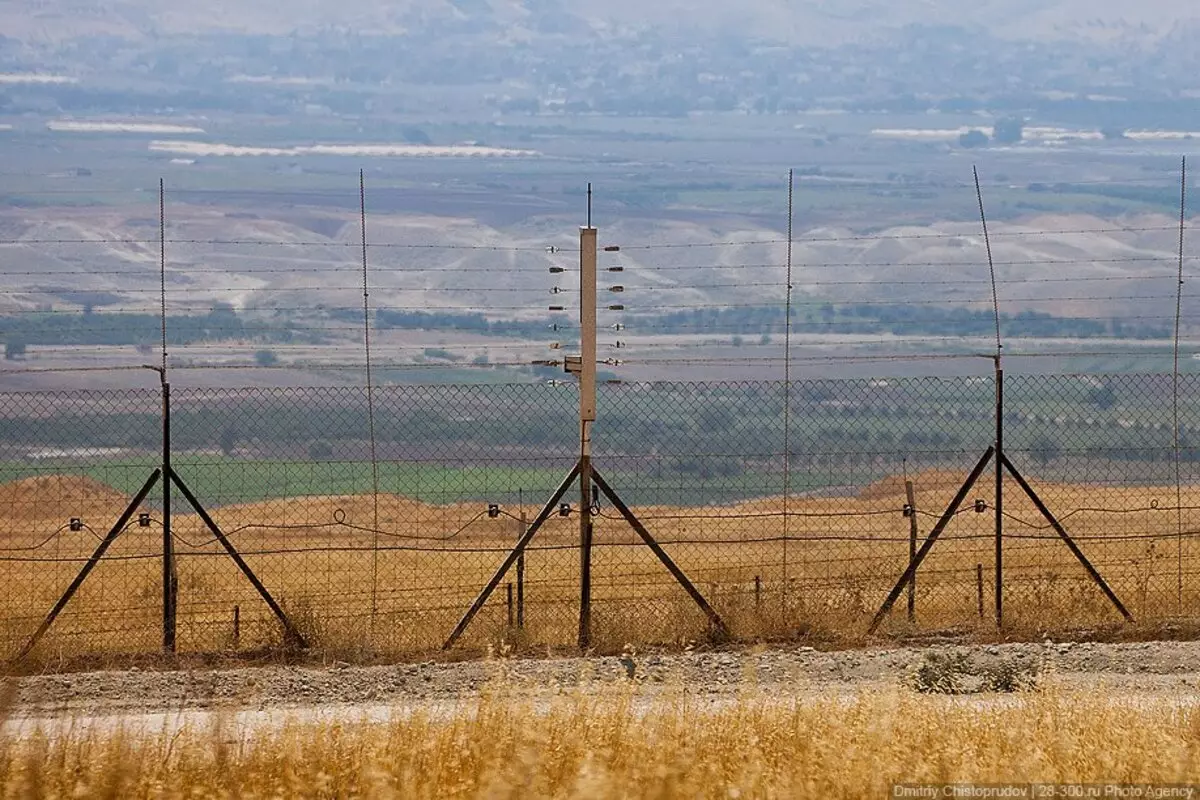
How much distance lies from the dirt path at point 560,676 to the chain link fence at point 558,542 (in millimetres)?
731

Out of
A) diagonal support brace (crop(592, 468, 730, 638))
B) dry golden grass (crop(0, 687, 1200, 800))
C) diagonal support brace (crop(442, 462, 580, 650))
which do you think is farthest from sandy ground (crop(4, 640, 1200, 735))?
dry golden grass (crop(0, 687, 1200, 800))

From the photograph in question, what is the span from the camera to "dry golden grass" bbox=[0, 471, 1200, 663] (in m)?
14.2

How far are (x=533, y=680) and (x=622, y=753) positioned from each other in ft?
10.4

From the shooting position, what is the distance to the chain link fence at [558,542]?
47.1 feet

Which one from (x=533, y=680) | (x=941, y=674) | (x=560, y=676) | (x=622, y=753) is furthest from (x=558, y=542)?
(x=622, y=753)

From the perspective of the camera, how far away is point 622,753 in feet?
29.6

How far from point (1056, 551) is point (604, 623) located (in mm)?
10510

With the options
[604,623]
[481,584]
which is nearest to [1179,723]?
[604,623]

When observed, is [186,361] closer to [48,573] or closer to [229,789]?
[48,573]

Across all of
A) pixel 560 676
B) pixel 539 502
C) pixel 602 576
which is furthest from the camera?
pixel 539 502

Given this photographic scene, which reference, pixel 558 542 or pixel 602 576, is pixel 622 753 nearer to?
pixel 602 576

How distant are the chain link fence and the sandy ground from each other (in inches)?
28.7

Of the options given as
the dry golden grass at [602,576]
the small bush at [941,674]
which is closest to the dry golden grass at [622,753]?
the small bush at [941,674]

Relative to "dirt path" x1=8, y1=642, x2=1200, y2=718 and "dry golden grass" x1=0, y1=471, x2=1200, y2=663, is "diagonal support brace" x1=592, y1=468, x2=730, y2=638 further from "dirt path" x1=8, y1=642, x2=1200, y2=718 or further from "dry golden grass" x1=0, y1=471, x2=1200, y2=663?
"dirt path" x1=8, y1=642, x2=1200, y2=718
